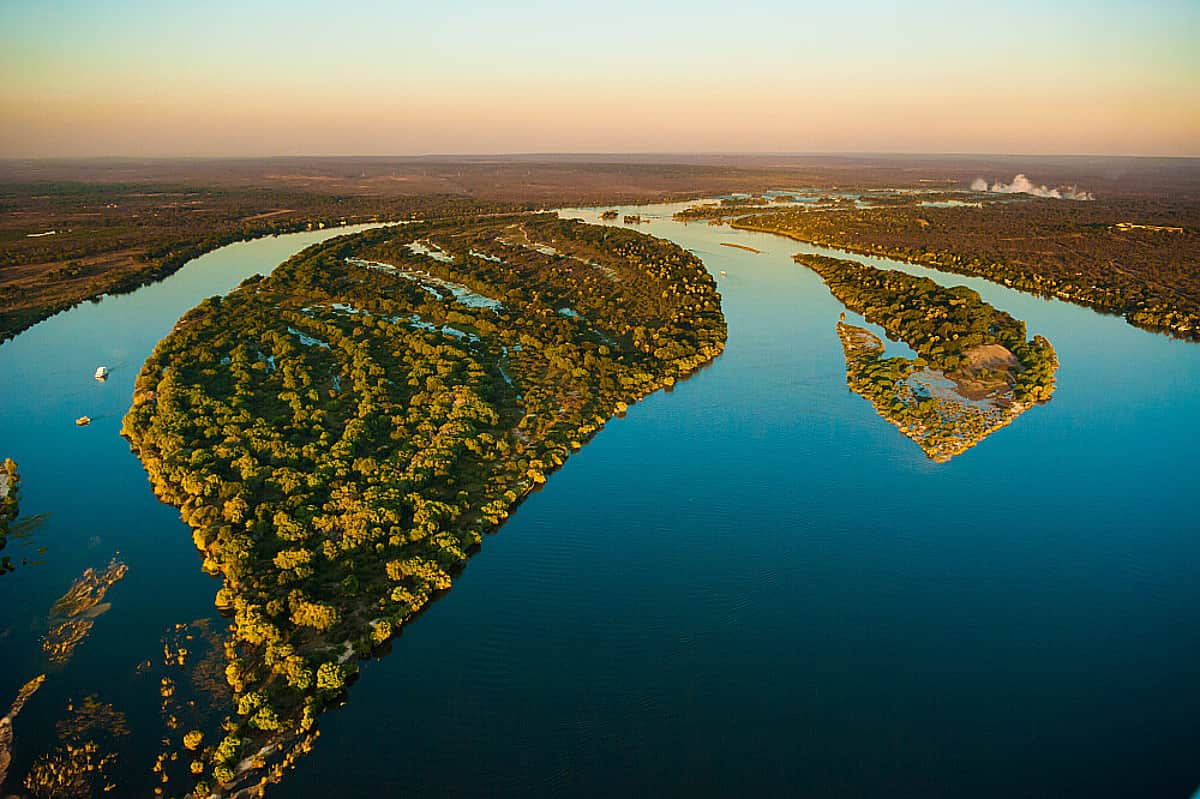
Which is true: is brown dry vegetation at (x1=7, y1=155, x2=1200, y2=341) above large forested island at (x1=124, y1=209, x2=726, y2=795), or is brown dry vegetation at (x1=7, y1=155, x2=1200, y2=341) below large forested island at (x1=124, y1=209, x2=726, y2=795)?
above

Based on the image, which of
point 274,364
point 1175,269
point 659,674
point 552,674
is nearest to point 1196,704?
point 659,674

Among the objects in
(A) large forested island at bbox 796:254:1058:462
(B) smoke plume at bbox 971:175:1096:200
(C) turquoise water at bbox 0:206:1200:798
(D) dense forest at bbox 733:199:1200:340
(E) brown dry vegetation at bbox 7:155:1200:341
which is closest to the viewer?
(C) turquoise water at bbox 0:206:1200:798

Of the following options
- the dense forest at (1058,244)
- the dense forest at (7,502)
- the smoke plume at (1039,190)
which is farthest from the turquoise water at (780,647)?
the smoke plume at (1039,190)

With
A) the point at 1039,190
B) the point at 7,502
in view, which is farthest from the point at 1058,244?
the point at 7,502

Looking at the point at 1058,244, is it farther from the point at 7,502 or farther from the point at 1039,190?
the point at 7,502

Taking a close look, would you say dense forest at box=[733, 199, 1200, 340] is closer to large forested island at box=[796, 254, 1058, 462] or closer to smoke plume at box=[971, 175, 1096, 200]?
large forested island at box=[796, 254, 1058, 462]

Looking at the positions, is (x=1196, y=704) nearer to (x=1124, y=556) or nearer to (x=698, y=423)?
(x=1124, y=556)

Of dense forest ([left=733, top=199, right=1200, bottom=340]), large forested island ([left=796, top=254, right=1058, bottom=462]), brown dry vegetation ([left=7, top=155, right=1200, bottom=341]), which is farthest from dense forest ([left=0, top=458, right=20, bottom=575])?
dense forest ([left=733, top=199, right=1200, bottom=340])

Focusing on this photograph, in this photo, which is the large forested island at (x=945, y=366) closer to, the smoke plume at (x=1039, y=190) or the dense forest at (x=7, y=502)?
the dense forest at (x=7, y=502)
